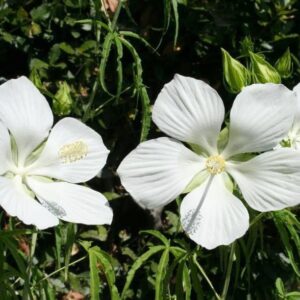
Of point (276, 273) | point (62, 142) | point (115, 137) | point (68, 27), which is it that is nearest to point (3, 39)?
point (68, 27)

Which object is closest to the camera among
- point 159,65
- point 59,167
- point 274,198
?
point 274,198

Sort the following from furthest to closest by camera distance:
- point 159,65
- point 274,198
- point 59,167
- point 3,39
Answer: point 159,65 < point 3,39 < point 59,167 < point 274,198

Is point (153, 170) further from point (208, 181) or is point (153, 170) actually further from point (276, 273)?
point (276, 273)

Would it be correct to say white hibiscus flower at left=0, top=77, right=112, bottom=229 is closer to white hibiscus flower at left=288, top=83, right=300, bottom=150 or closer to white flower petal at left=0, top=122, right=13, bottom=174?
white flower petal at left=0, top=122, right=13, bottom=174

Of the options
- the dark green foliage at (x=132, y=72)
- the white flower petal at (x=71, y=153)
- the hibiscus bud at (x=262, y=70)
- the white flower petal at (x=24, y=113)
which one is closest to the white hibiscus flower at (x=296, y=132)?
the hibiscus bud at (x=262, y=70)

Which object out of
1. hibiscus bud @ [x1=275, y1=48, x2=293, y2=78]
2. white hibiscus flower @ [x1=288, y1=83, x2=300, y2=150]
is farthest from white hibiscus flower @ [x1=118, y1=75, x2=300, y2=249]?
hibiscus bud @ [x1=275, y1=48, x2=293, y2=78]

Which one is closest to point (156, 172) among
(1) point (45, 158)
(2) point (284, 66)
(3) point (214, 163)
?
(3) point (214, 163)

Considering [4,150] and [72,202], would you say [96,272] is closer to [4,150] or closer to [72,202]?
[72,202]
